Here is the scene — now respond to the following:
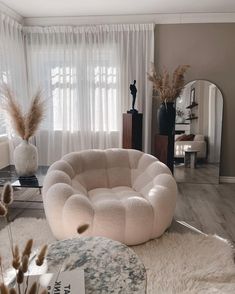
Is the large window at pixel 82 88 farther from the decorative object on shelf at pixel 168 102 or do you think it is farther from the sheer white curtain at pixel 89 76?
the decorative object on shelf at pixel 168 102

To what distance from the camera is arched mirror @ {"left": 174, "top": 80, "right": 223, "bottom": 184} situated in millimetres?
3859

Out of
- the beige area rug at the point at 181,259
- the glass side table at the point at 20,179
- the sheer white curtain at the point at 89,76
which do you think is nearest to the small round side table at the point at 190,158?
the sheer white curtain at the point at 89,76

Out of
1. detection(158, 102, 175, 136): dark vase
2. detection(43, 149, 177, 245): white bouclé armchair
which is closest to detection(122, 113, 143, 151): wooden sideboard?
detection(158, 102, 175, 136): dark vase

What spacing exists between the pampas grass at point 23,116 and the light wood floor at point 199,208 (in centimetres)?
83

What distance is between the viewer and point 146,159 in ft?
9.10

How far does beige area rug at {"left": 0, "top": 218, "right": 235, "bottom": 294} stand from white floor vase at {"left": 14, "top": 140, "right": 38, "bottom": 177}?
576 millimetres

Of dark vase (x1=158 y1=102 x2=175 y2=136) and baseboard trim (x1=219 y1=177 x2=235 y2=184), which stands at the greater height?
dark vase (x1=158 y1=102 x2=175 y2=136)

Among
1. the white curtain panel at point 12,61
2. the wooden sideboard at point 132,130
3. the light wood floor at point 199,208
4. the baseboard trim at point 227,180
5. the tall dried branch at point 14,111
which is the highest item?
the white curtain panel at point 12,61

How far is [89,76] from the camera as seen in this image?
3.98m

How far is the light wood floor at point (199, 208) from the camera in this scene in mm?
2594

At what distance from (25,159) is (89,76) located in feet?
5.54

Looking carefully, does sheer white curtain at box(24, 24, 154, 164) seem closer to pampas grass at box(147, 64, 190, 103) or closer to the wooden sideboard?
pampas grass at box(147, 64, 190, 103)

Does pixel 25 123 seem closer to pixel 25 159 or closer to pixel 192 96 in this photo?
pixel 25 159

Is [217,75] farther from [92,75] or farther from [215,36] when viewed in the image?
[92,75]
